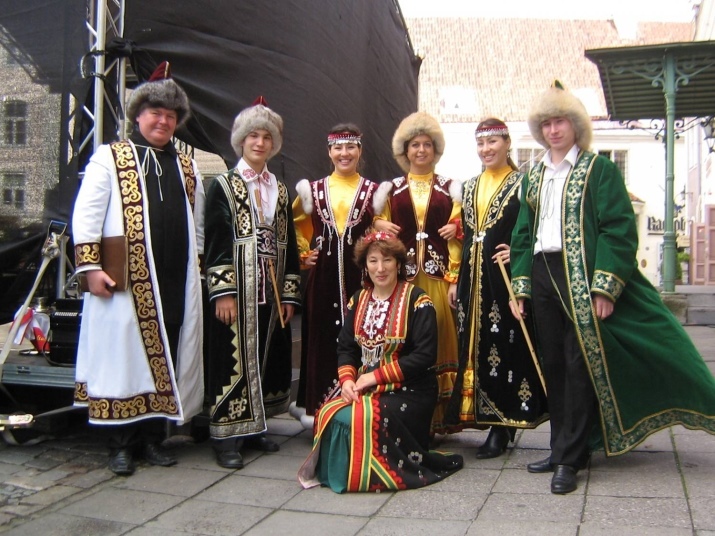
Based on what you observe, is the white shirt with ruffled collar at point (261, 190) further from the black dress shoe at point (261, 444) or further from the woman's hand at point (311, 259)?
the black dress shoe at point (261, 444)

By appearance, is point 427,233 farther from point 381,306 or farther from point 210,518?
point 210,518

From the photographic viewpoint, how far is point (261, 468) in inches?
148

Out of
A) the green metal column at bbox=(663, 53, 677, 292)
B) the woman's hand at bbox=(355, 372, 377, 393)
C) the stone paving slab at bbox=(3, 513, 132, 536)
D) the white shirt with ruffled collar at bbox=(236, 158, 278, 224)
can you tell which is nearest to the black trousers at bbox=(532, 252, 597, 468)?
the woman's hand at bbox=(355, 372, 377, 393)

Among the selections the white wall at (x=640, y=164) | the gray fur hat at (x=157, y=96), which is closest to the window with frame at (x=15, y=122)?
the gray fur hat at (x=157, y=96)

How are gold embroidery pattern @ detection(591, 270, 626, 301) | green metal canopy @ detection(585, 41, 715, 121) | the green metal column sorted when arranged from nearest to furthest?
1. gold embroidery pattern @ detection(591, 270, 626, 301)
2. green metal canopy @ detection(585, 41, 715, 121)
3. the green metal column

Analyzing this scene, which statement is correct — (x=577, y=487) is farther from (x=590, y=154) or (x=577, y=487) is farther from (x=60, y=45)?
(x=60, y=45)

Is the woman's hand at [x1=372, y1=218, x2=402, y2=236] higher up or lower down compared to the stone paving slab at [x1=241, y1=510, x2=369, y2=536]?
higher up

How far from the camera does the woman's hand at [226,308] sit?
378 cm

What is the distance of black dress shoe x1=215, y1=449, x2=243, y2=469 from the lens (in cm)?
375

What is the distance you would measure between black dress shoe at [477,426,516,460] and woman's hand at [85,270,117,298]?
196 cm

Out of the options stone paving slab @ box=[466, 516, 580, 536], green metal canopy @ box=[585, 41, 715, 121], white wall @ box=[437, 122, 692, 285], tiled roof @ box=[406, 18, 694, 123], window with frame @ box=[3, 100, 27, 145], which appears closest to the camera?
stone paving slab @ box=[466, 516, 580, 536]

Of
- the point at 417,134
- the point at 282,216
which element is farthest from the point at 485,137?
the point at 282,216

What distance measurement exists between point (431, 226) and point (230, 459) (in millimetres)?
1579

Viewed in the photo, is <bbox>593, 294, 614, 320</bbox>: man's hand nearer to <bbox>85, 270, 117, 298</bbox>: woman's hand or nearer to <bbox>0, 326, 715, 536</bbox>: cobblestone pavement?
<bbox>0, 326, 715, 536</bbox>: cobblestone pavement
